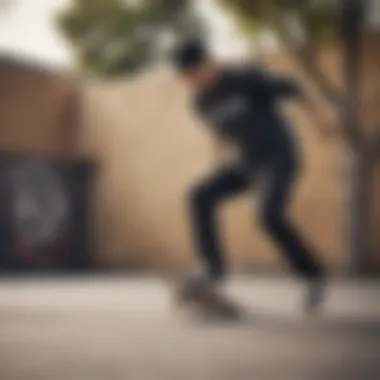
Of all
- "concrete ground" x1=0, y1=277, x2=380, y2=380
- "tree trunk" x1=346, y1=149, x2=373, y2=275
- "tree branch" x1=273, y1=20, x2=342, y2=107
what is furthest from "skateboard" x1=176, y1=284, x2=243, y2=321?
"tree branch" x1=273, y1=20, x2=342, y2=107

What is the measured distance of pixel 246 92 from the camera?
44.1 inches

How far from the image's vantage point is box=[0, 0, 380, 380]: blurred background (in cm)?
108

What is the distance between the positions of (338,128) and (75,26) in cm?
35

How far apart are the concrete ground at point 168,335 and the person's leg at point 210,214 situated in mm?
37

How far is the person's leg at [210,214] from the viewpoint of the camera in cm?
108

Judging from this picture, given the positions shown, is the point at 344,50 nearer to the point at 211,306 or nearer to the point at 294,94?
the point at 294,94

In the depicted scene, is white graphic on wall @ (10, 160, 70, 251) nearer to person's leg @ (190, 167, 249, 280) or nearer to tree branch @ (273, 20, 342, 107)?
person's leg @ (190, 167, 249, 280)

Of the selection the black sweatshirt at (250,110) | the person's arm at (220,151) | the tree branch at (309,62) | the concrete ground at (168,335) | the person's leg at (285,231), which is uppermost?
the tree branch at (309,62)

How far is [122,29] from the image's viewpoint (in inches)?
44.1

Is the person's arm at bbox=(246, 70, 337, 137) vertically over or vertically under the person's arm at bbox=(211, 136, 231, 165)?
over

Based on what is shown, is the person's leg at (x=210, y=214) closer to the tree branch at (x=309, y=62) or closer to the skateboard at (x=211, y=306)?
the skateboard at (x=211, y=306)

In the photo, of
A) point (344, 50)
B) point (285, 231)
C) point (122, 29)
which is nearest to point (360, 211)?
point (285, 231)

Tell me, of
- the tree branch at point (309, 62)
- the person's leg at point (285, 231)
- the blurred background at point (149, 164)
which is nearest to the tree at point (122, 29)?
the blurred background at point (149, 164)

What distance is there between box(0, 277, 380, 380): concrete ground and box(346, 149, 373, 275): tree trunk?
0.12ft
